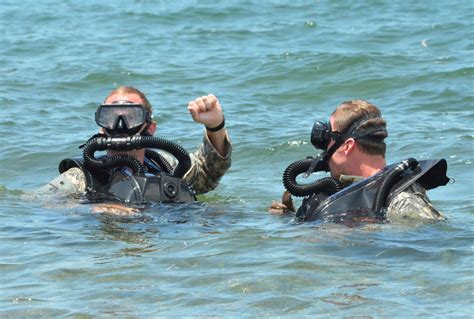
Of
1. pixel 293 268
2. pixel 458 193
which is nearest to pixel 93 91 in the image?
pixel 458 193

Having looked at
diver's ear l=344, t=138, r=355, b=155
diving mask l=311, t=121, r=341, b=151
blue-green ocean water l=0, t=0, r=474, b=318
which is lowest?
blue-green ocean water l=0, t=0, r=474, b=318

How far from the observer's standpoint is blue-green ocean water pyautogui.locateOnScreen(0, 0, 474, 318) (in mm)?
5395

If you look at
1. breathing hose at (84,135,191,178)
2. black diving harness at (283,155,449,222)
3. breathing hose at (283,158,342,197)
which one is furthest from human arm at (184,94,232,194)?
black diving harness at (283,155,449,222)

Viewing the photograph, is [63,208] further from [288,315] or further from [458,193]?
[458,193]

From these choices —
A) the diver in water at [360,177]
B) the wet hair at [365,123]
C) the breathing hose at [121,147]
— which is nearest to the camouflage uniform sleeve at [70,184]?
the breathing hose at [121,147]

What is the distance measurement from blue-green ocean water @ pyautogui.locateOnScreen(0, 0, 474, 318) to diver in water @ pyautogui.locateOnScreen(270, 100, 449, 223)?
136 millimetres

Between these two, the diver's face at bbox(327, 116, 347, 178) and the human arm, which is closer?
the diver's face at bbox(327, 116, 347, 178)

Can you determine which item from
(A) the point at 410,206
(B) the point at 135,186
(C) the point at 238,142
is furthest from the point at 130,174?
(C) the point at 238,142

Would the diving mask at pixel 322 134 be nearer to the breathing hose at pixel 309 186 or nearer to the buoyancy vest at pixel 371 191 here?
the breathing hose at pixel 309 186

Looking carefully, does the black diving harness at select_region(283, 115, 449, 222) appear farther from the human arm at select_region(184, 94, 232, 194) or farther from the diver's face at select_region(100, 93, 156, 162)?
the diver's face at select_region(100, 93, 156, 162)

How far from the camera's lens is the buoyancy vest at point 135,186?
23.3ft

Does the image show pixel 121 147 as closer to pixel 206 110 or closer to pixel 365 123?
pixel 206 110

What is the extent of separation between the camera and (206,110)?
703 cm

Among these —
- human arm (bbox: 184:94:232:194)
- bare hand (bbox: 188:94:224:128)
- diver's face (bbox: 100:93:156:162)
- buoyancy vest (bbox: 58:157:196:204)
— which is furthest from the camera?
human arm (bbox: 184:94:232:194)
